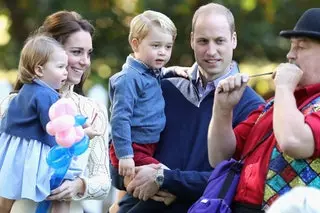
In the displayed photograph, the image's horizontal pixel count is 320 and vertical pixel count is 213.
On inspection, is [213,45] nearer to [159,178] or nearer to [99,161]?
[159,178]

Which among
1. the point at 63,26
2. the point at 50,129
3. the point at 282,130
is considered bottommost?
the point at 50,129

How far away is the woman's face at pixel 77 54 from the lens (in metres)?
6.04

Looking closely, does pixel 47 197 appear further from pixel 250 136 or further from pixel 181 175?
pixel 250 136

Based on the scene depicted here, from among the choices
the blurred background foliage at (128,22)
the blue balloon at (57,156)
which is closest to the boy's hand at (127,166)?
the blue balloon at (57,156)

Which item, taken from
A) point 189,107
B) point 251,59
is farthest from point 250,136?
Result: point 251,59

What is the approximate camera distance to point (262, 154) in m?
5.38

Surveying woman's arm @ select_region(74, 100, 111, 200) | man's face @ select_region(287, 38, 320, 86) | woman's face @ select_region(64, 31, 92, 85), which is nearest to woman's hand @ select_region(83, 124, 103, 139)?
woman's arm @ select_region(74, 100, 111, 200)

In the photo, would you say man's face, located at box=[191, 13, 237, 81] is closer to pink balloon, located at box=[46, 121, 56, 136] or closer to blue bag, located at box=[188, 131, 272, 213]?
blue bag, located at box=[188, 131, 272, 213]

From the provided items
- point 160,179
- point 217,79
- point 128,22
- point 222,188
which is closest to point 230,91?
point 222,188

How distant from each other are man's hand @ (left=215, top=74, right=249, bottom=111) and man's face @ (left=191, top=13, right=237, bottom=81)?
22.1 inches

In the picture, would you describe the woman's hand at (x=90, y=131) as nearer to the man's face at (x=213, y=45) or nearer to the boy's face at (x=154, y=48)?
the boy's face at (x=154, y=48)

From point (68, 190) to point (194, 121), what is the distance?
73cm

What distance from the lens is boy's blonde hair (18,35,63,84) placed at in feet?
19.1

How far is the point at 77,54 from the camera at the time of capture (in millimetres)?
6078
